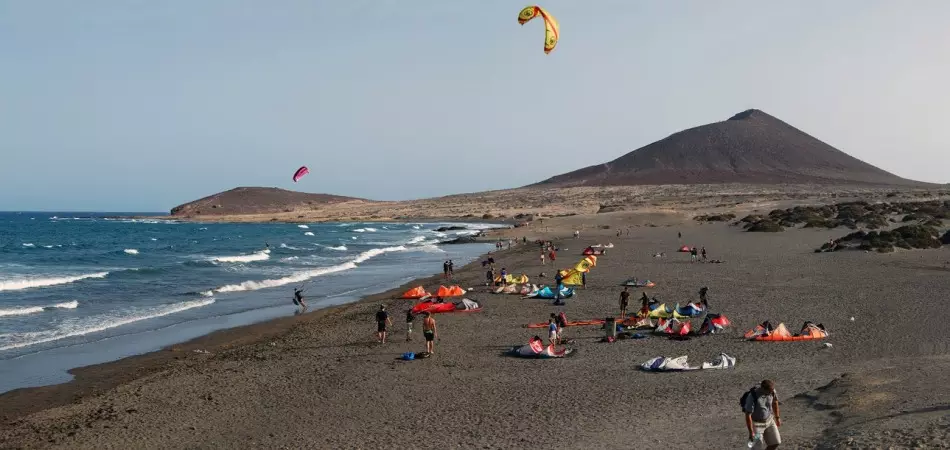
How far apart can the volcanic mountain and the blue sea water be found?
296 feet

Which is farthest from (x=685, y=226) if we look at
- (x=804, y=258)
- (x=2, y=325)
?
(x=2, y=325)

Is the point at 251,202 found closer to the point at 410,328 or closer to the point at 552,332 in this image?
the point at 410,328

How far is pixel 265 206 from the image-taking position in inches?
5896

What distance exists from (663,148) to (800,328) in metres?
149

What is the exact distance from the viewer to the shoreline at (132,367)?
498 inches

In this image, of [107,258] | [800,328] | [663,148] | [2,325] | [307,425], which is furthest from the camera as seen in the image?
[663,148]

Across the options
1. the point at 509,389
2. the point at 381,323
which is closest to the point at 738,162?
the point at 381,323

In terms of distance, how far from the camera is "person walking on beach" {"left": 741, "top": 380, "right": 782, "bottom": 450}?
7781mm

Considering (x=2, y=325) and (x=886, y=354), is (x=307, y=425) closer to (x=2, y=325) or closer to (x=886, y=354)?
(x=886, y=354)

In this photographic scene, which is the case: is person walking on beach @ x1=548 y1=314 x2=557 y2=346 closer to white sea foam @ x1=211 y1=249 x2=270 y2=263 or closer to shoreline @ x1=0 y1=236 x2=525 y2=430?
shoreline @ x1=0 y1=236 x2=525 y2=430

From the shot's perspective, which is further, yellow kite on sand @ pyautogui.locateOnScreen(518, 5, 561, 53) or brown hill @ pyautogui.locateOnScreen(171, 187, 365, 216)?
brown hill @ pyautogui.locateOnScreen(171, 187, 365, 216)

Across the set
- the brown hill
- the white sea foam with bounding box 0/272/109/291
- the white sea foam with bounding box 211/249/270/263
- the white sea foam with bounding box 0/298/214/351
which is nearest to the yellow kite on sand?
the white sea foam with bounding box 0/298/214/351

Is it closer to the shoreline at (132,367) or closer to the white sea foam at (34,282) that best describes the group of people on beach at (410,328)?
the shoreline at (132,367)

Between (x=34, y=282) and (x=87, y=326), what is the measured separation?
13.3 m
